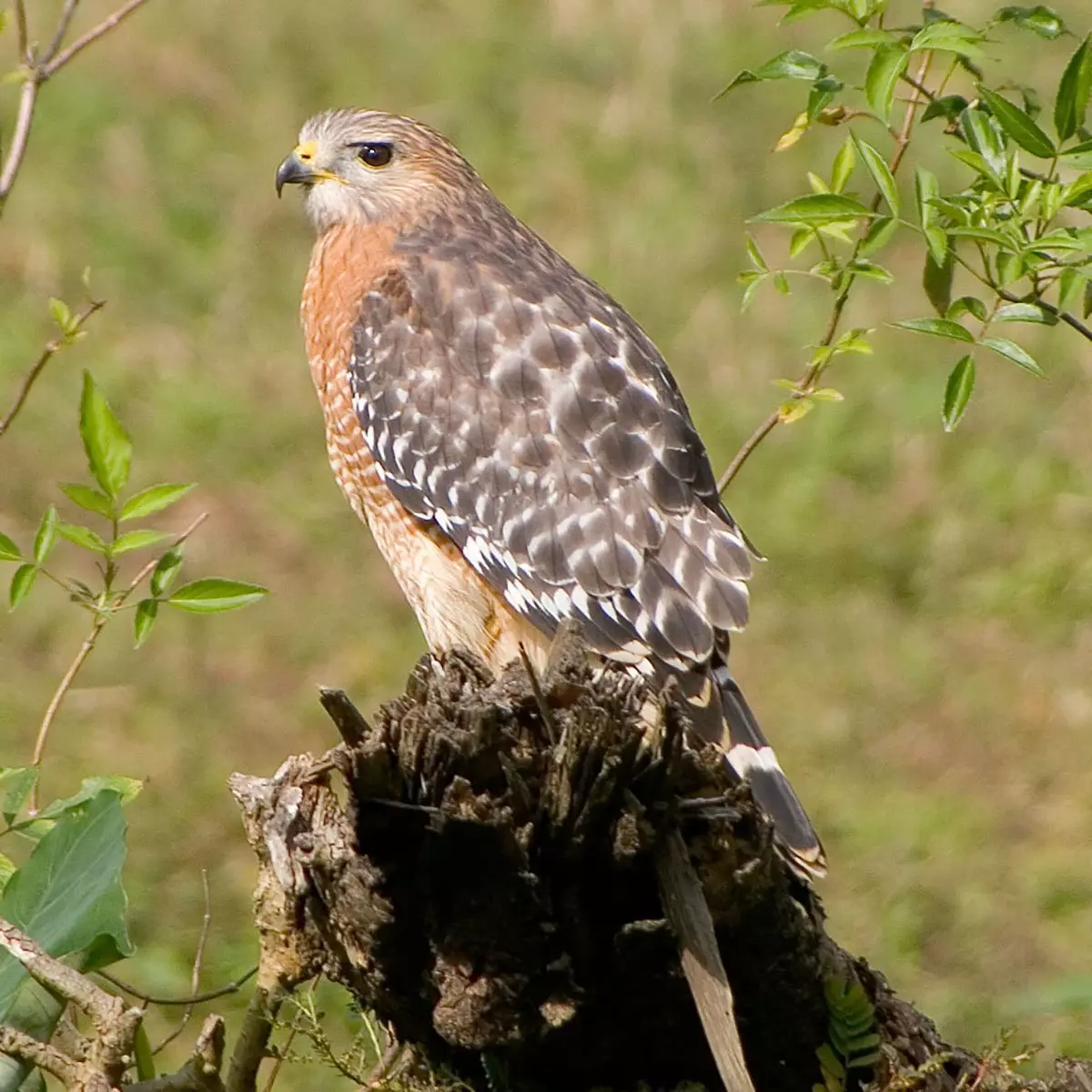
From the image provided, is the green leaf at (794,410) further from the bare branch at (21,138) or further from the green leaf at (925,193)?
the bare branch at (21,138)

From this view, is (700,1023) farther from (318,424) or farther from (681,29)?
(681,29)

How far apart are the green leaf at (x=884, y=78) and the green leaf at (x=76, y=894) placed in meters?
1.70

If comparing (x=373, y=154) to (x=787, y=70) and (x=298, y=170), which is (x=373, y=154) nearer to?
(x=298, y=170)

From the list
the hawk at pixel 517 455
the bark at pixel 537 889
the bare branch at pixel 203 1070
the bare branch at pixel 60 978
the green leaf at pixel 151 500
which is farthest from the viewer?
the hawk at pixel 517 455

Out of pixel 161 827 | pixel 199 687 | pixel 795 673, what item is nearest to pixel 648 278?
pixel 795 673

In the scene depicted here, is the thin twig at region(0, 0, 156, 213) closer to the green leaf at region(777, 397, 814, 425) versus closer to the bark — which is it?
the bark

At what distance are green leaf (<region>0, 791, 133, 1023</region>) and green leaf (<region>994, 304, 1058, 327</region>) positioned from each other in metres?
1.69

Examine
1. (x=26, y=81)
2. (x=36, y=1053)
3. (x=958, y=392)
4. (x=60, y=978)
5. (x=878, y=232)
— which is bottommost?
(x=36, y=1053)

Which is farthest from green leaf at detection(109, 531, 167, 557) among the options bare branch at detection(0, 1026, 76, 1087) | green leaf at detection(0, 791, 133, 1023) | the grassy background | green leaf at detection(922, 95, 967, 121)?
the grassy background

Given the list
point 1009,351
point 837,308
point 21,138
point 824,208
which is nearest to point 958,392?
point 1009,351

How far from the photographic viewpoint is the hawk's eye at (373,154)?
19.5 feet

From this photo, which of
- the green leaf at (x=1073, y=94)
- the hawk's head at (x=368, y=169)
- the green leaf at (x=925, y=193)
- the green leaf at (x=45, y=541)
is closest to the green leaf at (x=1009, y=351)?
the green leaf at (x=925, y=193)

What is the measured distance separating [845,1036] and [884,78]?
5.29 ft

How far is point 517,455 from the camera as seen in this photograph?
5.07 meters
